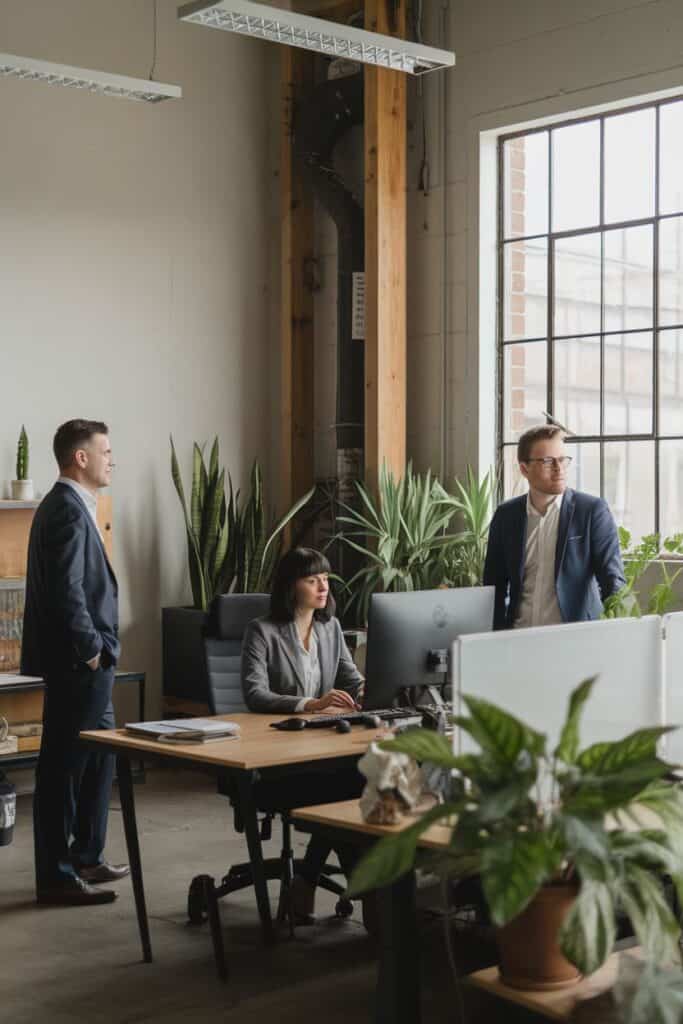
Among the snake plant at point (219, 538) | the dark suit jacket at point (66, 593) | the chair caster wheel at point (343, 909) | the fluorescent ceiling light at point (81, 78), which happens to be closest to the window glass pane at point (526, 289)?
the snake plant at point (219, 538)

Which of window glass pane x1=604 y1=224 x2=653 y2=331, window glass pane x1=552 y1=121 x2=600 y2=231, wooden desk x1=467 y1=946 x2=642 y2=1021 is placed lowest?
wooden desk x1=467 y1=946 x2=642 y2=1021

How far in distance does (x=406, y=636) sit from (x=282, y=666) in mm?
906

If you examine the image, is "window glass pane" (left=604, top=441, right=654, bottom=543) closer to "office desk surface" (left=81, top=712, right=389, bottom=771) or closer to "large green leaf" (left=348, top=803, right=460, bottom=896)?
"office desk surface" (left=81, top=712, right=389, bottom=771)

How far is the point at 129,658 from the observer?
7.20 meters

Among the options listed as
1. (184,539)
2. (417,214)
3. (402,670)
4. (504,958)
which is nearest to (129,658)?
(184,539)

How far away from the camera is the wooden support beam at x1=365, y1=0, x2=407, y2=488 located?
22.7 ft

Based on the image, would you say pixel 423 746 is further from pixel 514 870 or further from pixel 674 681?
pixel 674 681

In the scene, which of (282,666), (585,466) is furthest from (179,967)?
(585,466)

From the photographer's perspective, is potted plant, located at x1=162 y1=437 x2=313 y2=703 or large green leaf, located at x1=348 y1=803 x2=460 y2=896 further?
potted plant, located at x1=162 y1=437 x2=313 y2=703

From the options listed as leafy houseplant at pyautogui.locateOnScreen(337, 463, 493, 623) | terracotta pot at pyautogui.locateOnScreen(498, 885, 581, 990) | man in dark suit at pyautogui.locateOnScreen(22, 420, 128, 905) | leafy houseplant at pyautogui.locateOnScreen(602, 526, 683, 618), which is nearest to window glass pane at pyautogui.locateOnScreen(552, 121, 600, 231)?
leafy houseplant at pyautogui.locateOnScreen(337, 463, 493, 623)

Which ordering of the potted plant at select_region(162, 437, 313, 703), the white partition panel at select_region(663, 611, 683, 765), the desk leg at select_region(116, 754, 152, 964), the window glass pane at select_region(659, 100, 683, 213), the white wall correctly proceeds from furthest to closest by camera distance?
1. the potted plant at select_region(162, 437, 313, 703)
2. the white wall
3. the window glass pane at select_region(659, 100, 683, 213)
4. the desk leg at select_region(116, 754, 152, 964)
5. the white partition panel at select_region(663, 611, 683, 765)

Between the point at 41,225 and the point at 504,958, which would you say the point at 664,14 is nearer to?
the point at 41,225

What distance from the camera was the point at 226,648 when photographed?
493cm

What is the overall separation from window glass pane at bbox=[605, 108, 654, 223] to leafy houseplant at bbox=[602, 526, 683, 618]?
143 cm
